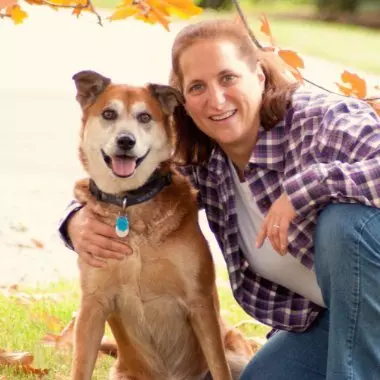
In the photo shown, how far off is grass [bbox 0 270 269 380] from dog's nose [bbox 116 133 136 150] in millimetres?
988

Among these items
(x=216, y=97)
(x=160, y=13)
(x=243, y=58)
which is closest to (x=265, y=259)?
(x=216, y=97)

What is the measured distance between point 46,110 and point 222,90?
7.15 metres

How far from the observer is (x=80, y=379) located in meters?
2.81

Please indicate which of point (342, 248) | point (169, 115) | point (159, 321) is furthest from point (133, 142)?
point (342, 248)

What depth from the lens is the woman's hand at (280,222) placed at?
2.34m

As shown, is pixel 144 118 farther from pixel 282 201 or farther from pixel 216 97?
pixel 282 201

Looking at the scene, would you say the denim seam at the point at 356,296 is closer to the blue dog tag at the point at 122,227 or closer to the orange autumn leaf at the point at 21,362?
the blue dog tag at the point at 122,227

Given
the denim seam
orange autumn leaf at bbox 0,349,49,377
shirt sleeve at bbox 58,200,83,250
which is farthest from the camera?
orange autumn leaf at bbox 0,349,49,377

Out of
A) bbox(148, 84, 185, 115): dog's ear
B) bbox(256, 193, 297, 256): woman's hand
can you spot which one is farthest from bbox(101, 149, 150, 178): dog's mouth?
bbox(256, 193, 297, 256): woman's hand

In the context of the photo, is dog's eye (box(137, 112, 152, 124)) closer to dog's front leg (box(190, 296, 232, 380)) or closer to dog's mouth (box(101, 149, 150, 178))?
dog's mouth (box(101, 149, 150, 178))

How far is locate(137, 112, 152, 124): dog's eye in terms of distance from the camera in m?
2.84

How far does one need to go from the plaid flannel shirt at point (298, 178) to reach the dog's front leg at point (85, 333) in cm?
40

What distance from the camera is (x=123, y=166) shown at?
273cm

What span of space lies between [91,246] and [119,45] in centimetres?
971
